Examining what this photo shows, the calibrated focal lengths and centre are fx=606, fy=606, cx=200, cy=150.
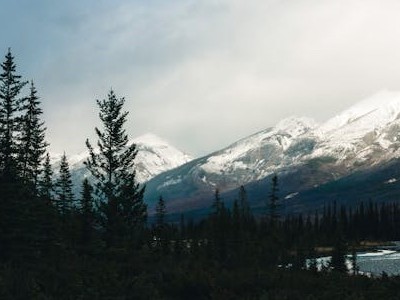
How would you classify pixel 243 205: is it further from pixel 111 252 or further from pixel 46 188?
pixel 111 252

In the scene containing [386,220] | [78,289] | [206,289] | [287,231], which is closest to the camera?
[78,289]

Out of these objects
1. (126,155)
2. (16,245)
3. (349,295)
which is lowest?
(349,295)

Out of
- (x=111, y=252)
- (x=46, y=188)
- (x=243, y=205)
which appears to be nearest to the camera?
(x=111, y=252)

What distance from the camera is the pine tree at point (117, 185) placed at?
42688 mm

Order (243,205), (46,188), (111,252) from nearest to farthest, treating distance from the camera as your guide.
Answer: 1. (111,252)
2. (46,188)
3. (243,205)

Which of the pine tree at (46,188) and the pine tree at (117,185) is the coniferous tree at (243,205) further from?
the pine tree at (117,185)

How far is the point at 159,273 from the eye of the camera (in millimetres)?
28984

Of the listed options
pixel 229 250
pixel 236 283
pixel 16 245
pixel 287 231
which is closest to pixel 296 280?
pixel 236 283

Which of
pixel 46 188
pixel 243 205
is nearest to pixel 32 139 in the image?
pixel 46 188

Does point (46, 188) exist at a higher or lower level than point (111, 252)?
A: higher

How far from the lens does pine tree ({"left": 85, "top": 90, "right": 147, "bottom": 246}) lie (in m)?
42.7

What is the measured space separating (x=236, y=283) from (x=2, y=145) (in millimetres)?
24213

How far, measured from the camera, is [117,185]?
4481cm

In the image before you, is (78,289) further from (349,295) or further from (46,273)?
(349,295)
